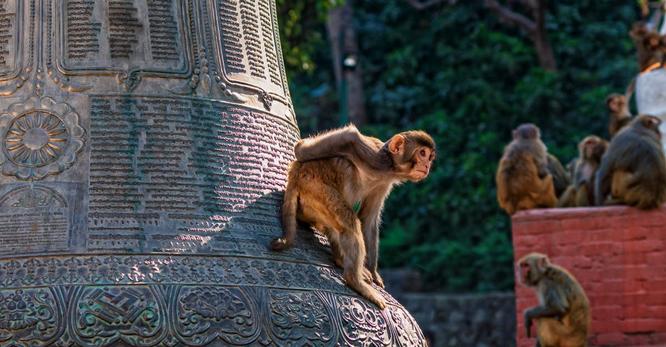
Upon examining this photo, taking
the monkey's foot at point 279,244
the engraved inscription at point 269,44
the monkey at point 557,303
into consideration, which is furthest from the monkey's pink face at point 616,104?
the monkey's foot at point 279,244

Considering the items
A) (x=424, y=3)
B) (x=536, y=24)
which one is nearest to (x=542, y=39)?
(x=536, y=24)

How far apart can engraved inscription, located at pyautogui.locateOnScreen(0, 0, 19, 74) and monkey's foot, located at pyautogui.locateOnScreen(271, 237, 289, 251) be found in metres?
1.24

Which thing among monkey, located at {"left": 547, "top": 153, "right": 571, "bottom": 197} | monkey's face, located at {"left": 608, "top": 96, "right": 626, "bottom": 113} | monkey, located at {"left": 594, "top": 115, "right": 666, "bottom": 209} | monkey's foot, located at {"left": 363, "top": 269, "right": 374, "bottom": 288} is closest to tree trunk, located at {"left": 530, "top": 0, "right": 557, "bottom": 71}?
monkey's face, located at {"left": 608, "top": 96, "right": 626, "bottom": 113}

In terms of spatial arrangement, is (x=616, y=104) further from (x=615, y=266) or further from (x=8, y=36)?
(x=8, y=36)

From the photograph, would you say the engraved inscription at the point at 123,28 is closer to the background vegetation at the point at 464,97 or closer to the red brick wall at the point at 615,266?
the red brick wall at the point at 615,266

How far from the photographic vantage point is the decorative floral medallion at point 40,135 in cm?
533

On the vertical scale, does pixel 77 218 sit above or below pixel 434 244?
below

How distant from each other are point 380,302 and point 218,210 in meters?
0.75

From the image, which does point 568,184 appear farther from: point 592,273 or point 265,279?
point 265,279

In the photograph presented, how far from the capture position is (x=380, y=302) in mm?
5527

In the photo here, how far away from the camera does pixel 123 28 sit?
219 inches

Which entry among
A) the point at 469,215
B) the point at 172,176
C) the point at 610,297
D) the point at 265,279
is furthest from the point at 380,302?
the point at 469,215

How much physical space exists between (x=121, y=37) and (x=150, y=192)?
699 millimetres

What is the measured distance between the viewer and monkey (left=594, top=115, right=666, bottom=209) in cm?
1204
